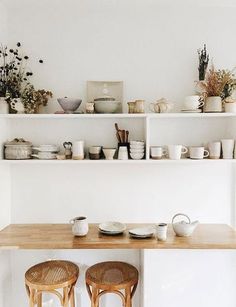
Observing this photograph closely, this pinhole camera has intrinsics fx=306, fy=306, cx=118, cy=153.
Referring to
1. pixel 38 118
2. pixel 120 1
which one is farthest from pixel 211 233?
pixel 120 1

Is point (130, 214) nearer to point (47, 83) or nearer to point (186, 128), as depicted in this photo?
point (186, 128)

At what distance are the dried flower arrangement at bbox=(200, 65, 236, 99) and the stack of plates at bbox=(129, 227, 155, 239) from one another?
1.16 meters

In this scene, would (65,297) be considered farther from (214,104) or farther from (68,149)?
(214,104)

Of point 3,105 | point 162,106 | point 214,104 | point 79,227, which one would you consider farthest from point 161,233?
point 3,105

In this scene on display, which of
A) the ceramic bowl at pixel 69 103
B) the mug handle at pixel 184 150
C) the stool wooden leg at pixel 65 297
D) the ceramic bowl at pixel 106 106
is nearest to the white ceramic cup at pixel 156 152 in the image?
the mug handle at pixel 184 150

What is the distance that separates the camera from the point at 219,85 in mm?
2434

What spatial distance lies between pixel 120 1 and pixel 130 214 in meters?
1.74

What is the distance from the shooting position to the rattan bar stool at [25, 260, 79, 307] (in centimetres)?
210

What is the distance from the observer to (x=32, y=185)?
8.54 feet

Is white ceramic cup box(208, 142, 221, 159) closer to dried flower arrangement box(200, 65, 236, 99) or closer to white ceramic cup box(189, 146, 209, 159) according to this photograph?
white ceramic cup box(189, 146, 209, 159)

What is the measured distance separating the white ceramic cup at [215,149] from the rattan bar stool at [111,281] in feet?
3.54

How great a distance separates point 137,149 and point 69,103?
2.10 ft

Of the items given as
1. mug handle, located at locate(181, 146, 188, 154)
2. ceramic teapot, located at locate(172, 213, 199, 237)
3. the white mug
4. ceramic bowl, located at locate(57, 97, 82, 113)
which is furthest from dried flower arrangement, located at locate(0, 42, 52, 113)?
ceramic teapot, located at locate(172, 213, 199, 237)

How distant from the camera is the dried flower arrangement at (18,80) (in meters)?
2.42
